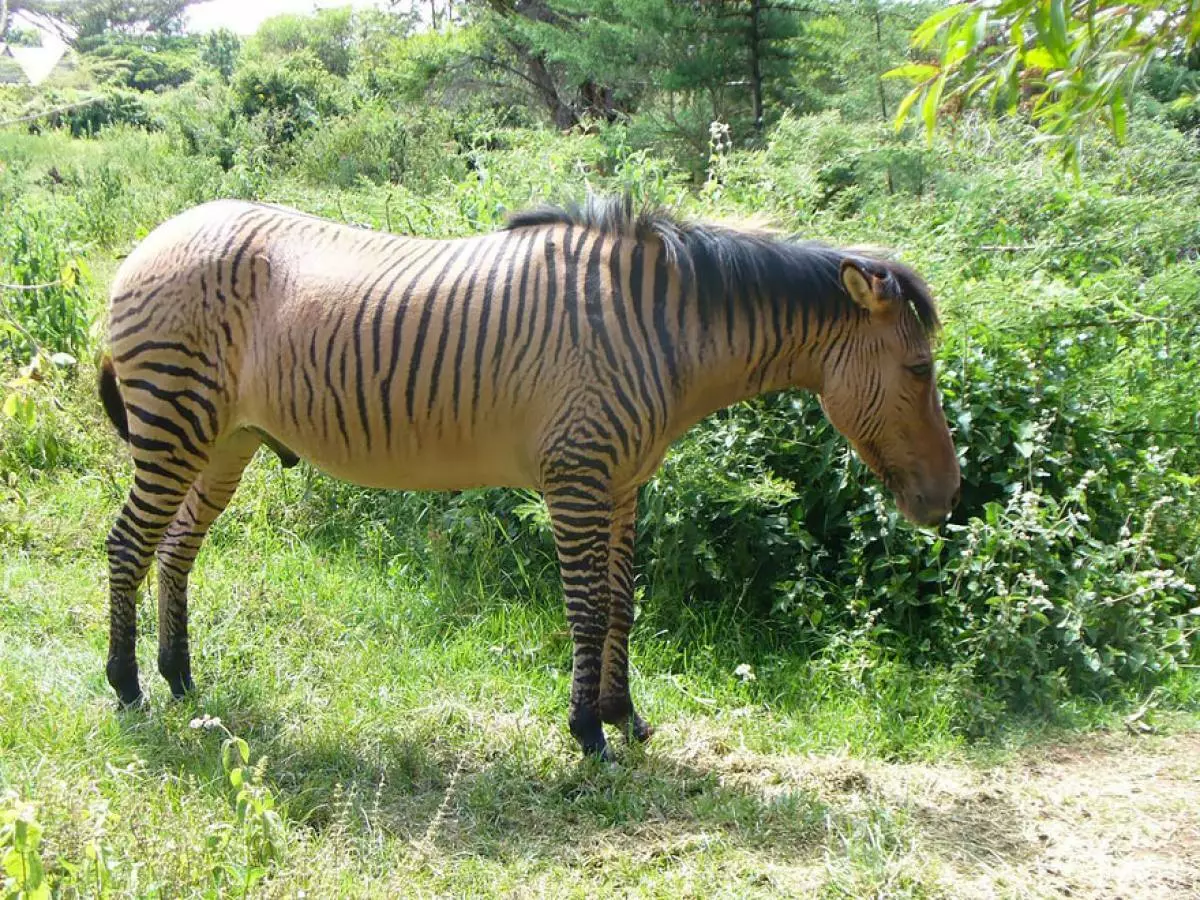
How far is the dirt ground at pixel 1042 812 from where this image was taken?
3.54 meters

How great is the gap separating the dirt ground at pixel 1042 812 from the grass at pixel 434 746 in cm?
4

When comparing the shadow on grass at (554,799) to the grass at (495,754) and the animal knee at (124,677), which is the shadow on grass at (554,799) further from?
the animal knee at (124,677)

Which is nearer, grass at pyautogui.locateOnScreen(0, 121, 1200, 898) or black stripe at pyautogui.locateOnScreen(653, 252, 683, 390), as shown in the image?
grass at pyautogui.locateOnScreen(0, 121, 1200, 898)

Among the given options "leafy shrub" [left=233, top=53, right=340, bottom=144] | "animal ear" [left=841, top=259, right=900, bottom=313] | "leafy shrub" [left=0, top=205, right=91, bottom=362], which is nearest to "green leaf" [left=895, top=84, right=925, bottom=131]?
"animal ear" [left=841, top=259, right=900, bottom=313]

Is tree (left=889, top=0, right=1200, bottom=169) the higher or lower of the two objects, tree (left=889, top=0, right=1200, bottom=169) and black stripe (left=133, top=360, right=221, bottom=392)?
the higher

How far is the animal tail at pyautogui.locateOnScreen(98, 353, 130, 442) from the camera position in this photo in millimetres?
4875

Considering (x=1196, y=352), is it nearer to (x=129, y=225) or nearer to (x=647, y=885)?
(x=647, y=885)

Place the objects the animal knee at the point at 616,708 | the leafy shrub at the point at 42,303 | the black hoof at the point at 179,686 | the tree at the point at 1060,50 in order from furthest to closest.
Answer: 1. the leafy shrub at the point at 42,303
2. the black hoof at the point at 179,686
3. the animal knee at the point at 616,708
4. the tree at the point at 1060,50

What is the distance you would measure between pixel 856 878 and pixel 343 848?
6.00ft

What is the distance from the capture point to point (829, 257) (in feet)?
13.8

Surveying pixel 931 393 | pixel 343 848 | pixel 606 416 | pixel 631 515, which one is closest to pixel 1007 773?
pixel 931 393

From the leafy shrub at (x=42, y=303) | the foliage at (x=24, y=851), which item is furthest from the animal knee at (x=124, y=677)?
the leafy shrub at (x=42, y=303)

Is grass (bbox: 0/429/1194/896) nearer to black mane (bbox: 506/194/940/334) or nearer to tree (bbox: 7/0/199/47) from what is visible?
black mane (bbox: 506/194/940/334)

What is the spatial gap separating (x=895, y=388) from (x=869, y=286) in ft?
1.43
